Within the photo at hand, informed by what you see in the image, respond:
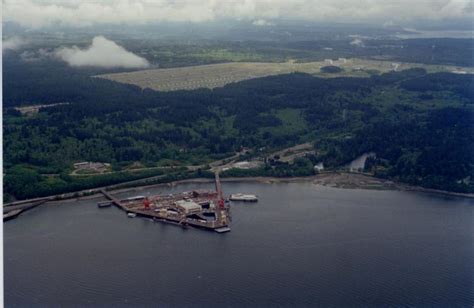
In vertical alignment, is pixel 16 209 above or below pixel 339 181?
above

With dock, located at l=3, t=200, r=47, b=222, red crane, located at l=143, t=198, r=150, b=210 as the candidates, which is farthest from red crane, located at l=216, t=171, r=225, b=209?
dock, located at l=3, t=200, r=47, b=222

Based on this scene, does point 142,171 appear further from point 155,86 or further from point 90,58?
point 90,58

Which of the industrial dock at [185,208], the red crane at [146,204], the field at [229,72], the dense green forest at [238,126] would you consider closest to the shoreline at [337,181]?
the dense green forest at [238,126]

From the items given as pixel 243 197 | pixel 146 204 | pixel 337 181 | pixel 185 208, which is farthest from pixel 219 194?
pixel 337 181

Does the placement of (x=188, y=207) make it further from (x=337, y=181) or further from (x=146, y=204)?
(x=337, y=181)

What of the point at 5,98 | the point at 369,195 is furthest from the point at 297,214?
the point at 5,98

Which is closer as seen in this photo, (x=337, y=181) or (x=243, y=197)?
(x=243, y=197)
